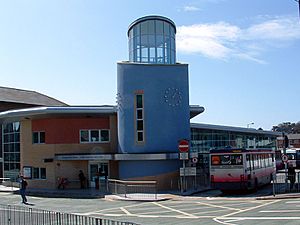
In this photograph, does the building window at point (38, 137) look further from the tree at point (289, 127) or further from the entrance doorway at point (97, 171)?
the tree at point (289, 127)

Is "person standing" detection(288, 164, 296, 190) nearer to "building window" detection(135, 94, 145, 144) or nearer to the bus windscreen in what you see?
the bus windscreen

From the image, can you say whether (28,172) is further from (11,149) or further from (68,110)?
(68,110)

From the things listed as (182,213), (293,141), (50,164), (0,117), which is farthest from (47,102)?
(293,141)

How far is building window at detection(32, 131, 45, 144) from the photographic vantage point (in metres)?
38.0

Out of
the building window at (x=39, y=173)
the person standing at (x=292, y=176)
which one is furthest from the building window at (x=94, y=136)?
the person standing at (x=292, y=176)

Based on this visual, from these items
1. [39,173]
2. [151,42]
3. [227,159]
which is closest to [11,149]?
[39,173]

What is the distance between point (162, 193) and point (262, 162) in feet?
24.4

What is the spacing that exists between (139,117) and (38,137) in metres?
9.12

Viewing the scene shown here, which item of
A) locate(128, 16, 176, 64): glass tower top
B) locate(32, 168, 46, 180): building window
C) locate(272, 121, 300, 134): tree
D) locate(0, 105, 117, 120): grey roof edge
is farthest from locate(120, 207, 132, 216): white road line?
locate(272, 121, 300, 134): tree

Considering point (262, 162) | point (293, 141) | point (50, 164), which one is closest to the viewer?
point (262, 162)

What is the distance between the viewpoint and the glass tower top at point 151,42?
3862 cm

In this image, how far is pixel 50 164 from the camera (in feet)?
121

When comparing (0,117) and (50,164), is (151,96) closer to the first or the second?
(50,164)

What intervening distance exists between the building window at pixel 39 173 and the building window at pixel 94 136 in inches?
154
